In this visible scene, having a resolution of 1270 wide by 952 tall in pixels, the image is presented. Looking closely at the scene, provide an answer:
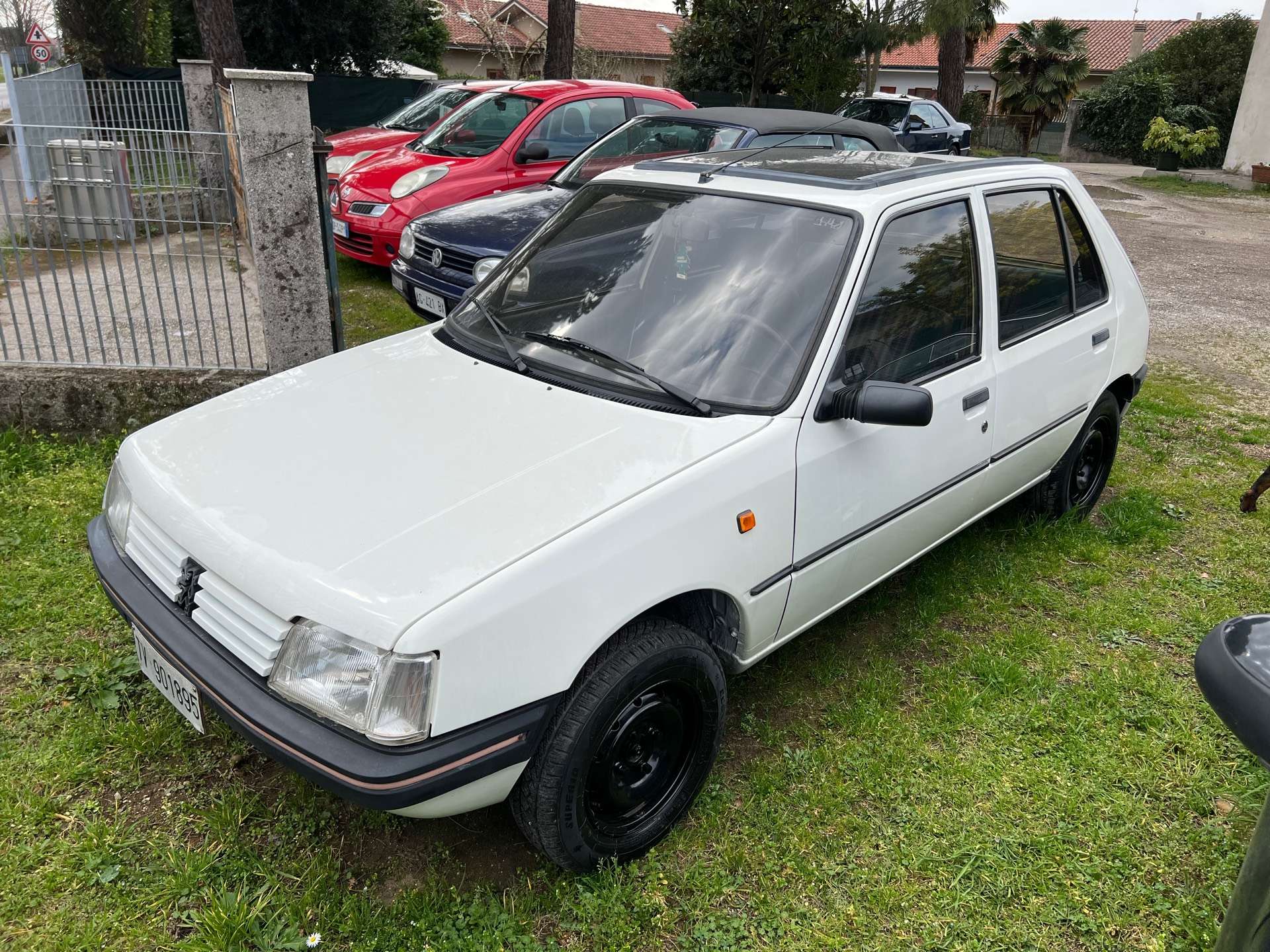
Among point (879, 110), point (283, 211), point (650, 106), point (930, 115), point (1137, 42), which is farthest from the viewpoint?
point (1137, 42)

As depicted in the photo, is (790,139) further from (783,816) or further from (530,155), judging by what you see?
(783,816)

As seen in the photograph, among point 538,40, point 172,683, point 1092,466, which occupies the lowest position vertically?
point 1092,466

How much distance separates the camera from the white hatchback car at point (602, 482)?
211 centimetres

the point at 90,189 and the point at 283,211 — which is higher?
the point at 90,189

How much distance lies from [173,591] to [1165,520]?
462 cm

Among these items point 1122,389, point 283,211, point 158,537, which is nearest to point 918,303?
point 1122,389

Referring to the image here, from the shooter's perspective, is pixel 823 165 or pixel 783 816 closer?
pixel 783 816

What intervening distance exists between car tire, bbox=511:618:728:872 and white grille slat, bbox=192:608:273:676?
0.68 metres

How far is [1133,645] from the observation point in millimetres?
3814

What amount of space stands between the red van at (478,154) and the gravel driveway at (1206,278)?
16.9 feet

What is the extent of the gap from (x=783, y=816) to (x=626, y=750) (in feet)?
1.97

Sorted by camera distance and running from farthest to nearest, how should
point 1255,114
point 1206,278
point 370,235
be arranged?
point 1255,114 < point 1206,278 < point 370,235

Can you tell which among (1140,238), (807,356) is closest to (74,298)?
(807,356)

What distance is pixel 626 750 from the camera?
2.58 meters
